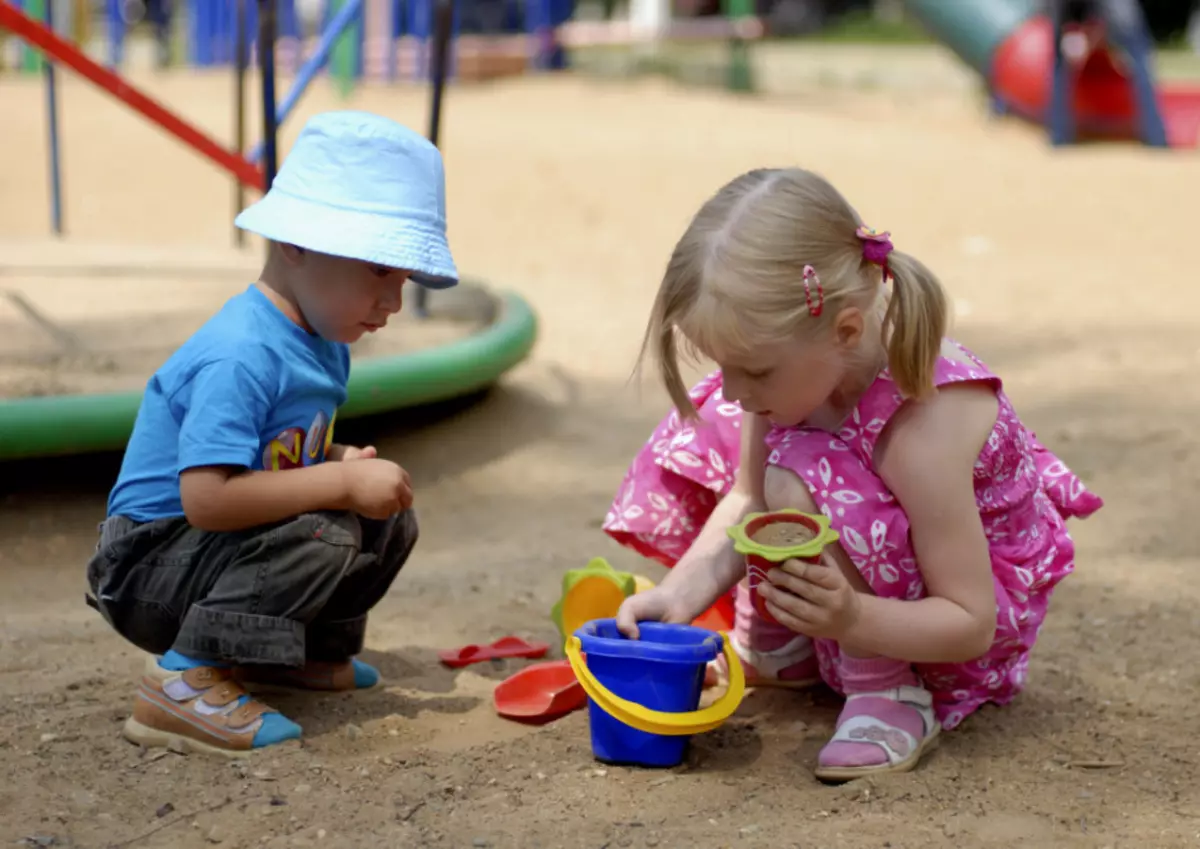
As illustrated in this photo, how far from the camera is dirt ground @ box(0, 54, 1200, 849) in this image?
178 cm

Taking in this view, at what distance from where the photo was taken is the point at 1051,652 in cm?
241

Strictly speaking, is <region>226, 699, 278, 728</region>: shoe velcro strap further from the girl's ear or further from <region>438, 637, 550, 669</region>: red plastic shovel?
the girl's ear

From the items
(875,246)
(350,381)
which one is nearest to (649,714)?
(875,246)

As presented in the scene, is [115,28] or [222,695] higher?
[222,695]

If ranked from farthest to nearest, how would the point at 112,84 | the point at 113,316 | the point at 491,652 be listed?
the point at 113,316 < the point at 112,84 < the point at 491,652

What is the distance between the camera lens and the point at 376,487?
1.93 m

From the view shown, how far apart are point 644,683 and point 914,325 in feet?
1.84

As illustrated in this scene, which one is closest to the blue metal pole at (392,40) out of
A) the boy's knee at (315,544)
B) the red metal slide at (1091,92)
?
the red metal slide at (1091,92)

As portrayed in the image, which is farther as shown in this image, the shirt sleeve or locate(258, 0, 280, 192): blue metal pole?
→ locate(258, 0, 280, 192): blue metal pole

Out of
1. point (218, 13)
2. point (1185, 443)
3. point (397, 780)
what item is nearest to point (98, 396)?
point (397, 780)

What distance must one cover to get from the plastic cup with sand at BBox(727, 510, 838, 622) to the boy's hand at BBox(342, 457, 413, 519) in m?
0.44

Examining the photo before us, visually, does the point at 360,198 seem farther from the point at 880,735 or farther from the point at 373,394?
the point at 373,394

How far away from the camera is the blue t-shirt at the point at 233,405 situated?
1872 millimetres

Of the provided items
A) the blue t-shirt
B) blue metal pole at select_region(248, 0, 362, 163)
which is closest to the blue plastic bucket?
the blue t-shirt
